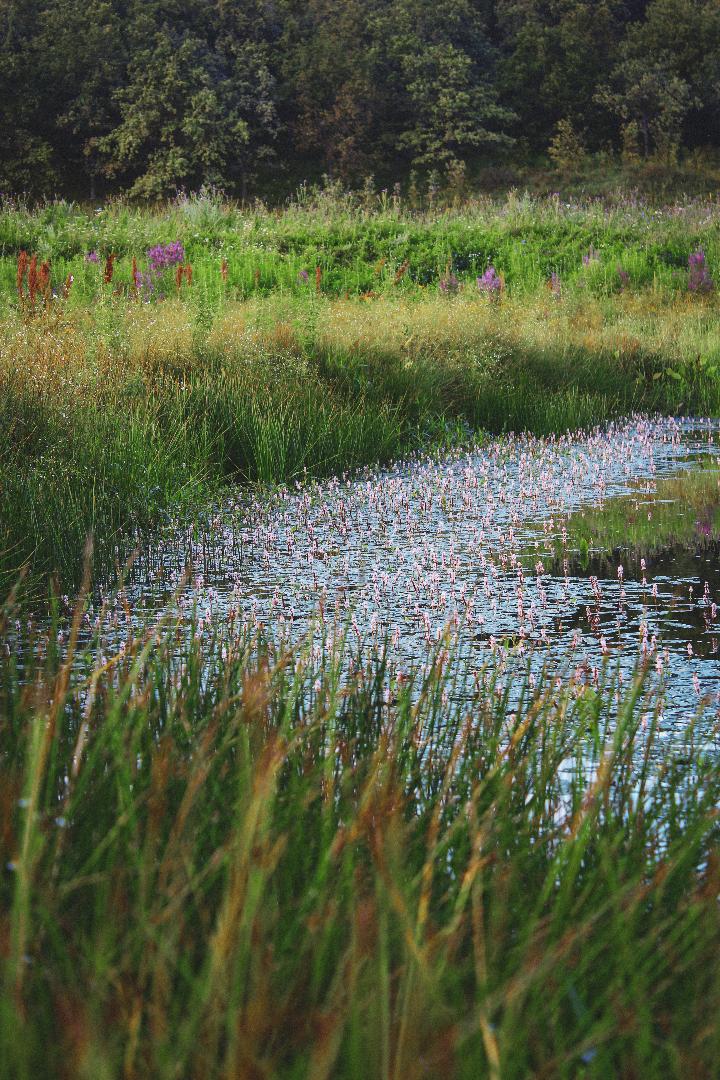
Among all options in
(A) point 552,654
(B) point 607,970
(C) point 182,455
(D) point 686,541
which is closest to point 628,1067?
(B) point 607,970

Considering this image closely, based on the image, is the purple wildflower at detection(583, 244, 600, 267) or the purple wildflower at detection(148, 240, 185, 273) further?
the purple wildflower at detection(583, 244, 600, 267)

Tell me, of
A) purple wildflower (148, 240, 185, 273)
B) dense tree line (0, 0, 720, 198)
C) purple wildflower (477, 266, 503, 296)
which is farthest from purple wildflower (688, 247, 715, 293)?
dense tree line (0, 0, 720, 198)

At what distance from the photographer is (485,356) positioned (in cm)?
935

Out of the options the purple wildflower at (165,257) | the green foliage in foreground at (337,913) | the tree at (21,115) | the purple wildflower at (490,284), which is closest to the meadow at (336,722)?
the green foliage in foreground at (337,913)

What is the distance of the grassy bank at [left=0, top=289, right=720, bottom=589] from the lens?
5.32m

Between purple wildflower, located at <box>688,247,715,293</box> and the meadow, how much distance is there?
1.56 m

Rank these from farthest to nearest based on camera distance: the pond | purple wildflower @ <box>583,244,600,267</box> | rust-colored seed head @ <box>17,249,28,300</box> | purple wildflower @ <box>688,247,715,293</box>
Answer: purple wildflower @ <box>583,244,600,267</box>, purple wildflower @ <box>688,247,715,293</box>, rust-colored seed head @ <box>17,249,28,300</box>, the pond

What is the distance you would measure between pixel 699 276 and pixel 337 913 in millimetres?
14255

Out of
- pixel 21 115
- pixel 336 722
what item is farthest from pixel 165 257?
pixel 21 115

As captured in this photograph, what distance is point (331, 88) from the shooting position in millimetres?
40594

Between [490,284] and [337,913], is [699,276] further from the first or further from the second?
[337,913]

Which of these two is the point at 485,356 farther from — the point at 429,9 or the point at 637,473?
the point at 429,9

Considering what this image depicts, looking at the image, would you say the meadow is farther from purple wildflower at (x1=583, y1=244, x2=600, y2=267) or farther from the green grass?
purple wildflower at (x1=583, y1=244, x2=600, y2=267)

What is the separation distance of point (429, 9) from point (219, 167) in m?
11.4
